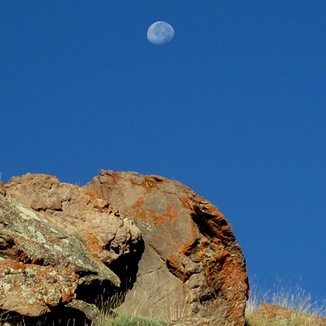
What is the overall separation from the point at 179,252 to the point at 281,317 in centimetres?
256

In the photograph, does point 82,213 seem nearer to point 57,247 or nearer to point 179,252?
point 179,252

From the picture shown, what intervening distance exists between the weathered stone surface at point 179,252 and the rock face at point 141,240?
0.06 feet

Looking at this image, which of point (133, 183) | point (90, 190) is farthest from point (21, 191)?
point (133, 183)

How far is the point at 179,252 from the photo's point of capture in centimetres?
1521

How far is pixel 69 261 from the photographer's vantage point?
12.2m

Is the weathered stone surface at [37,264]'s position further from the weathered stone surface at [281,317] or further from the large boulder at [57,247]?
the weathered stone surface at [281,317]

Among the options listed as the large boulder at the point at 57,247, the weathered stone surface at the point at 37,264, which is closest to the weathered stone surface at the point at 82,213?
the large boulder at the point at 57,247

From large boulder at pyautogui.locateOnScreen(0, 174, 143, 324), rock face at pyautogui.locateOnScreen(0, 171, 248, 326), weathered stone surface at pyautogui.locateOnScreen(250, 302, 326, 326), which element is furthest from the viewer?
weathered stone surface at pyautogui.locateOnScreen(250, 302, 326, 326)

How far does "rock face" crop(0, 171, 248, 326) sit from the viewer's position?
42.8ft

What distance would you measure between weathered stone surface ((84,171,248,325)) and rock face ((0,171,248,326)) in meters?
0.02

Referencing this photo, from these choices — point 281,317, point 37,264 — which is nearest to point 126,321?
point 37,264

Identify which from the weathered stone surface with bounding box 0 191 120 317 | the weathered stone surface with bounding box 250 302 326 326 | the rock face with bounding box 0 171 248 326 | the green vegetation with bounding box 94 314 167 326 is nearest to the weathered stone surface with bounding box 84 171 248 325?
the rock face with bounding box 0 171 248 326

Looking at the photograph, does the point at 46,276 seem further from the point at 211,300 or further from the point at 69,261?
the point at 211,300

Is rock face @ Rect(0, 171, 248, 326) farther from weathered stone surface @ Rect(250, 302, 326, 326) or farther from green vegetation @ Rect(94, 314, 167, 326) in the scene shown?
weathered stone surface @ Rect(250, 302, 326, 326)
